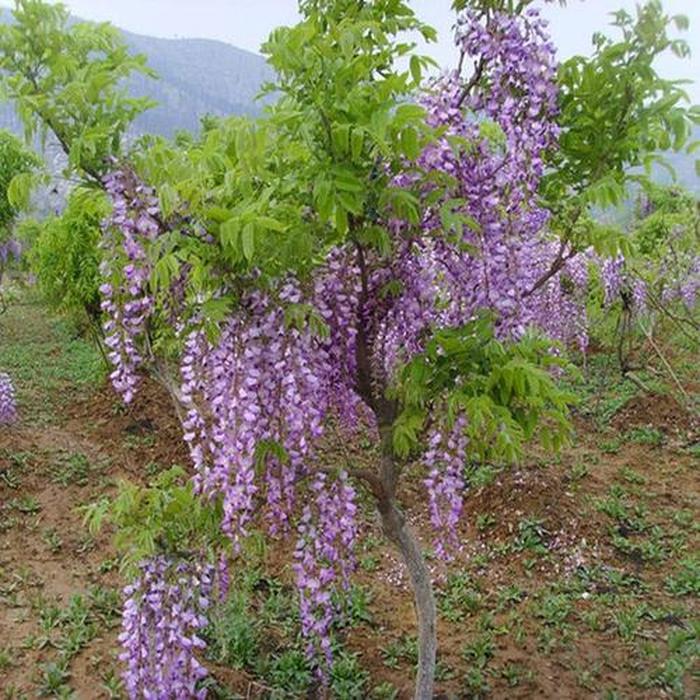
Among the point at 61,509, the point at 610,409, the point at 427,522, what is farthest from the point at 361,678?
the point at 610,409

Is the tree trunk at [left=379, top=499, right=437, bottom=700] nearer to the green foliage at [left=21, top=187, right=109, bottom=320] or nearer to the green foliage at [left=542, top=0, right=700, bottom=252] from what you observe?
the green foliage at [left=542, top=0, right=700, bottom=252]

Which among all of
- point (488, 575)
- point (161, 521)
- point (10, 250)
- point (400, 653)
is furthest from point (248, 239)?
point (10, 250)

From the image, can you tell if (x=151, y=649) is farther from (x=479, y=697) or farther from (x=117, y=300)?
(x=479, y=697)

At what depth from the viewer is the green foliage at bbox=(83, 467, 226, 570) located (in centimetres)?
353

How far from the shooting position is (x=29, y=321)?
72.2 ft

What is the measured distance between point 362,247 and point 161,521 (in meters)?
1.61

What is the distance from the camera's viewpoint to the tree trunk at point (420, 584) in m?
4.21

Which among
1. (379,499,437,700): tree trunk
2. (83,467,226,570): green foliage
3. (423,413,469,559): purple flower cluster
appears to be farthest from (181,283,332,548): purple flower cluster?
(379,499,437,700): tree trunk

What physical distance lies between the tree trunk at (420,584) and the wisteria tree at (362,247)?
4 cm

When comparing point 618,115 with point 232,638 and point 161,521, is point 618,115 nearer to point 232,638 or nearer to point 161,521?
point 161,521

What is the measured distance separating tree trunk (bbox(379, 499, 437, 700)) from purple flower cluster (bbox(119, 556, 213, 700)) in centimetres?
102

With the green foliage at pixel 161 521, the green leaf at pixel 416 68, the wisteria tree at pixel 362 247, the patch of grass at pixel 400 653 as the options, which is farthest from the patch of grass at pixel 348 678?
the green leaf at pixel 416 68

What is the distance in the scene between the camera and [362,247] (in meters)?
3.46

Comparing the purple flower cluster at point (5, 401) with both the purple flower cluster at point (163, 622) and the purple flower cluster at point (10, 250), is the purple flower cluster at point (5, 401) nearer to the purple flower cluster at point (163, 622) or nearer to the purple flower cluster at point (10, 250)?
the purple flower cluster at point (163, 622)
